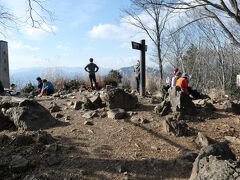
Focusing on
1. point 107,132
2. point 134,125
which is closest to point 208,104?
point 134,125

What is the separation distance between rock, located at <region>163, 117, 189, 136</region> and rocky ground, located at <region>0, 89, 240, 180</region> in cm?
11

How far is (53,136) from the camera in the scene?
28.4 ft

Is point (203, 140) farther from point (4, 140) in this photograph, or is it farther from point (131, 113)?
point (4, 140)

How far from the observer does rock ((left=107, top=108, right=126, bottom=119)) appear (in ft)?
32.4

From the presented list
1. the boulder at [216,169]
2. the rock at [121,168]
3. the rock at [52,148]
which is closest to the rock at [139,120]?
the rock at [52,148]

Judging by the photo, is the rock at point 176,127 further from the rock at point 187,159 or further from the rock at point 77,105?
the rock at point 77,105

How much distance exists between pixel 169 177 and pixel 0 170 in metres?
2.79

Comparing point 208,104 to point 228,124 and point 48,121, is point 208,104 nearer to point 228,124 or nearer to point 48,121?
point 228,124

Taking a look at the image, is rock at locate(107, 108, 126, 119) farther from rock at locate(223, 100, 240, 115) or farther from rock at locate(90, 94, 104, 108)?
rock at locate(223, 100, 240, 115)

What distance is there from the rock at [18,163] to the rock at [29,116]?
193 cm

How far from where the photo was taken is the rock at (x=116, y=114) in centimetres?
988

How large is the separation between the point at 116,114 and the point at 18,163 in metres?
3.26

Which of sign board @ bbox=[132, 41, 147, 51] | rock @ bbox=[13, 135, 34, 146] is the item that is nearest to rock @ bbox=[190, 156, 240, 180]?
rock @ bbox=[13, 135, 34, 146]

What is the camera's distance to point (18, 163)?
7133mm
